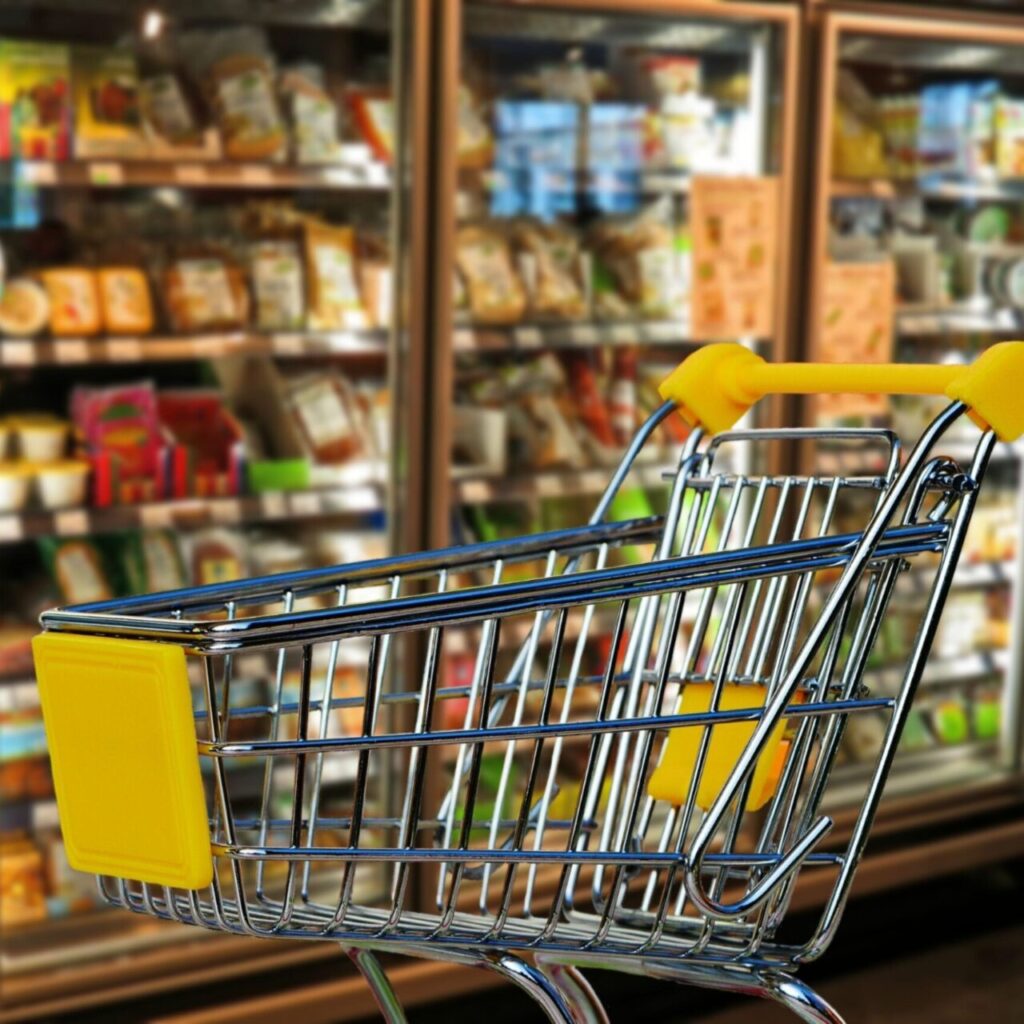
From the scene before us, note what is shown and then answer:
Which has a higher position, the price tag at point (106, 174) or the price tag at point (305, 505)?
the price tag at point (106, 174)

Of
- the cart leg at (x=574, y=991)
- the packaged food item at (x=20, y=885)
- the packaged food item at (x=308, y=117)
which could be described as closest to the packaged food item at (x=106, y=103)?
the packaged food item at (x=308, y=117)

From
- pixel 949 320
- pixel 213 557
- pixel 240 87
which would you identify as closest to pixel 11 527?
pixel 213 557

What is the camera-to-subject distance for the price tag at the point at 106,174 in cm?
251

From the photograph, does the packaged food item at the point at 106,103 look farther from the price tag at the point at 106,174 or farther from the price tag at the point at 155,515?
the price tag at the point at 155,515

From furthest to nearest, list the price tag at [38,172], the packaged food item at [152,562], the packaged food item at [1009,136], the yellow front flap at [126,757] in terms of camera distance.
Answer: the packaged food item at [1009,136] < the packaged food item at [152,562] < the price tag at [38,172] < the yellow front flap at [126,757]

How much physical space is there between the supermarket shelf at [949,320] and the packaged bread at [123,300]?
1.72 m

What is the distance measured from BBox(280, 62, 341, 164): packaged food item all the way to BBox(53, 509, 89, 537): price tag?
0.73 m

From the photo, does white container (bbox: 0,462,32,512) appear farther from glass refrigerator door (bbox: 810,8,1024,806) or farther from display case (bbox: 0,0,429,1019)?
glass refrigerator door (bbox: 810,8,1024,806)

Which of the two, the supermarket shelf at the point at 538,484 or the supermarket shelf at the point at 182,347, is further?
the supermarket shelf at the point at 538,484

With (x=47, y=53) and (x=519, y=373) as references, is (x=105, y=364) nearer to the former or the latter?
(x=47, y=53)

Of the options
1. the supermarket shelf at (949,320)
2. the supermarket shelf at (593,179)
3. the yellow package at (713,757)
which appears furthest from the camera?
the supermarket shelf at (949,320)

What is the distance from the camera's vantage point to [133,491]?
2666mm

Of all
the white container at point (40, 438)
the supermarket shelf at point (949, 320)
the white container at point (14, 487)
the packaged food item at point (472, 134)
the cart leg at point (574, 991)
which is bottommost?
the cart leg at point (574, 991)

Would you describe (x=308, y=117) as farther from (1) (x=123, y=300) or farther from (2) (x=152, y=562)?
(2) (x=152, y=562)
